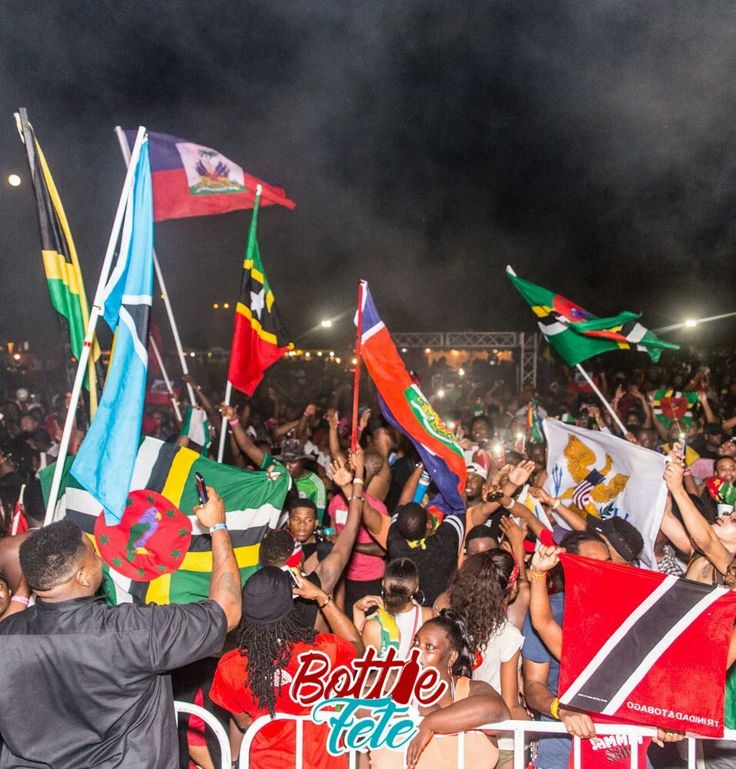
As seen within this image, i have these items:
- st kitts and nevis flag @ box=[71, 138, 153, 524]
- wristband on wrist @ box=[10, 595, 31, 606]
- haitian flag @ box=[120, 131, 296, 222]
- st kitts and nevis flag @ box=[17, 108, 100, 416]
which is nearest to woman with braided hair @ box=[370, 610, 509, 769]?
st kitts and nevis flag @ box=[71, 138, 153, 524]

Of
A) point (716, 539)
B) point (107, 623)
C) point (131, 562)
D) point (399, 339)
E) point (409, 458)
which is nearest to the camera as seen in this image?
point (107, 623)

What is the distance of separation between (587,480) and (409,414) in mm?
1665

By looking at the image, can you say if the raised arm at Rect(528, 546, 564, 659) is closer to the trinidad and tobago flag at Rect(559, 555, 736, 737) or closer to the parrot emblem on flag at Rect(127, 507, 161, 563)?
the trinidad and tobago flag at Rect(559, 555, 736, 737)

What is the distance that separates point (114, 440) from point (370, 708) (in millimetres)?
1810

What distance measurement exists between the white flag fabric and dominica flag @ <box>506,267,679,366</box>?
1.16m

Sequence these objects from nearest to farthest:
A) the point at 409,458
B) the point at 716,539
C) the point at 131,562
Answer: the point at 716,539
the point at 131,562
the point at 409,458

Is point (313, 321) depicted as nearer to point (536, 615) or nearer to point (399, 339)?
point (399, 339)

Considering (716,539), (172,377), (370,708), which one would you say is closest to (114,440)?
(370,708)

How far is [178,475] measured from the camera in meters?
3.95

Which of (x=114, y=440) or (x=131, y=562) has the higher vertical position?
(x=114, y=440)

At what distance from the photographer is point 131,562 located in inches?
145

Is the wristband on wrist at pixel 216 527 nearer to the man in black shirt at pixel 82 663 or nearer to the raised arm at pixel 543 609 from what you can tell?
the man in black shirt at pixel 82 663

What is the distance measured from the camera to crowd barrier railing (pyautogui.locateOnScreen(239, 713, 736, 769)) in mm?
2682

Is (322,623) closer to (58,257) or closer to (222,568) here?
(222,568)
